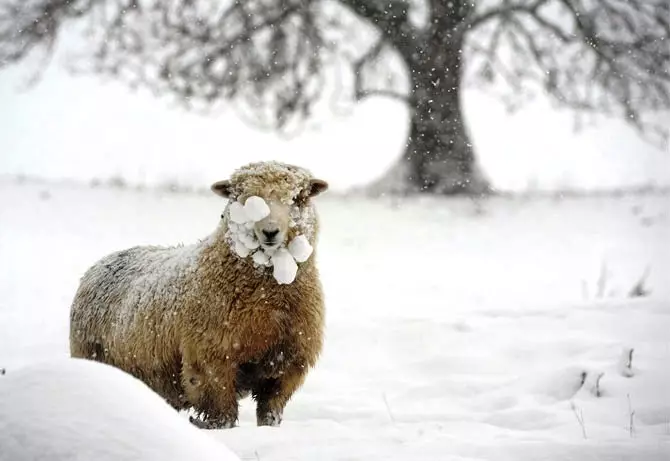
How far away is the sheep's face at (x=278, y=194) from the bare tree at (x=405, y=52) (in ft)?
20.2

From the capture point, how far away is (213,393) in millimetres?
4078

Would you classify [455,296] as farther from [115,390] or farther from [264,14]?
[115,390]

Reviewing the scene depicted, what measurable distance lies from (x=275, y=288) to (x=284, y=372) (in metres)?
0.43

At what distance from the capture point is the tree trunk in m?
11.5

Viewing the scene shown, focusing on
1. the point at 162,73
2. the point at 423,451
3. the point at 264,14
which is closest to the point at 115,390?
the point at 423,451

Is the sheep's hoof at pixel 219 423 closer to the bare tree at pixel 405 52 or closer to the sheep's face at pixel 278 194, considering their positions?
the sheep's face at pixel 278 194

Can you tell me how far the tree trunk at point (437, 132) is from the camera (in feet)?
37.6

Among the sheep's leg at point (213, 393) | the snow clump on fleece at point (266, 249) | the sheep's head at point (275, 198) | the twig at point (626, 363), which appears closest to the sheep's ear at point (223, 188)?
the sheep's head at point (275, 198)

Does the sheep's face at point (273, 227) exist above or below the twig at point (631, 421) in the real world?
above

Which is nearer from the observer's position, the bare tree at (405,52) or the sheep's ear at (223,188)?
the sheep's ear at (223,188)

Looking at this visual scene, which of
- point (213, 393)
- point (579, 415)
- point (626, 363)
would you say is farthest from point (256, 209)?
point (626, 363)

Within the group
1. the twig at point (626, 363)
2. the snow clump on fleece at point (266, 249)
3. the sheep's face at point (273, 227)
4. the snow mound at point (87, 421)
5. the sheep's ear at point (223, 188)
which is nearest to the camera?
the snow mound at point (87, 421)

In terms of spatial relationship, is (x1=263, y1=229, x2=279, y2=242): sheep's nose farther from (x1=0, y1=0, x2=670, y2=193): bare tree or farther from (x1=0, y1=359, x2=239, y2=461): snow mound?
(x1=0, y1=0, x2=670, y2=193): bare tree

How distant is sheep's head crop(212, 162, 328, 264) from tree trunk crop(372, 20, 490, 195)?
713 centimetres
